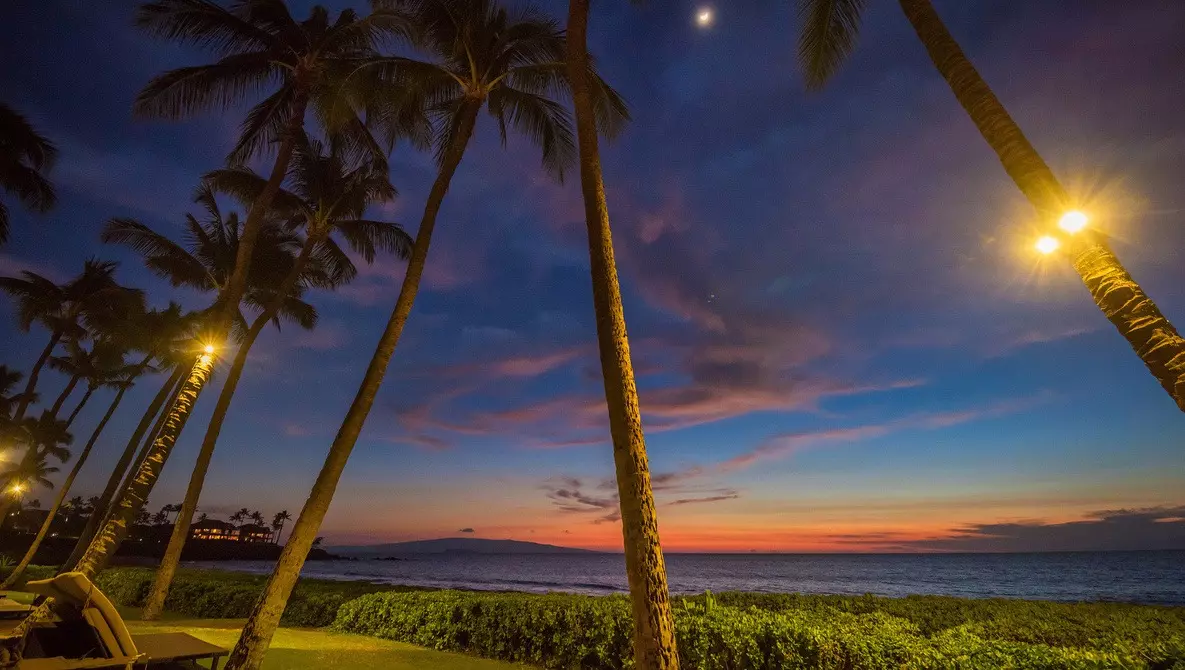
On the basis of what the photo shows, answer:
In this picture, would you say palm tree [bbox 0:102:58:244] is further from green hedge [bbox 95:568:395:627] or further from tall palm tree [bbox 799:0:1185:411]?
tall palm tree [bbox 799:0:1185:411]

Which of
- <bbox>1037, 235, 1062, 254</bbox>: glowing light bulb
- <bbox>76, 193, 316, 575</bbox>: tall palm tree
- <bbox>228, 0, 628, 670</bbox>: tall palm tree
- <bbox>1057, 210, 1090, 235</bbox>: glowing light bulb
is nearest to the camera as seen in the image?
<bbox>1057, 210, 1090, 235</bbox>: glowing light bulb

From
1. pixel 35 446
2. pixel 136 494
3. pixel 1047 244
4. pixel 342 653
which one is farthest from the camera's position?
pixel 35 446

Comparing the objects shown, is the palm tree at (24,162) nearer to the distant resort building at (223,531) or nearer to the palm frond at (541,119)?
the palm frond at (541,119)

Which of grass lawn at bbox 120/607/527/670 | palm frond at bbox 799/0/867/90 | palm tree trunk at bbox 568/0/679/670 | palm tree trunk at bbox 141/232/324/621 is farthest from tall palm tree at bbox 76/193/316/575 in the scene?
palm frond at bbox 799/0/867/90

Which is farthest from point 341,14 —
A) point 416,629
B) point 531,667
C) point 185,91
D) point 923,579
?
point 923,579

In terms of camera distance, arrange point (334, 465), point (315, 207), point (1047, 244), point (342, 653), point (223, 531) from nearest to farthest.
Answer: point (1047, 244) < point (334, 465) < point (342, 653) < point (315, 207) < point (223, 531)

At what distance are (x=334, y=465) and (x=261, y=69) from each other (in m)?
10.6

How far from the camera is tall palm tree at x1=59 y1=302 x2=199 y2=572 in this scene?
19203 millimetres

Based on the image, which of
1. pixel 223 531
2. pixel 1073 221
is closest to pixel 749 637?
pixel 1073 221

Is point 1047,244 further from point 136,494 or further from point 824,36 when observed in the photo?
point 136,494

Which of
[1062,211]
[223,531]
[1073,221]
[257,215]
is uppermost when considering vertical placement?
[257,215]

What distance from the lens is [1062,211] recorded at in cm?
462

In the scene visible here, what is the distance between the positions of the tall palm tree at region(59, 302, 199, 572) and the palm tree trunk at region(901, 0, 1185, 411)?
2209cm

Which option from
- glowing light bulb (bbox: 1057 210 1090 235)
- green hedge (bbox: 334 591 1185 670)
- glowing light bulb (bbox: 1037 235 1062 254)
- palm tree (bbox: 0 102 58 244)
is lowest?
green hedge (bbox: 334 591 1185 670)
